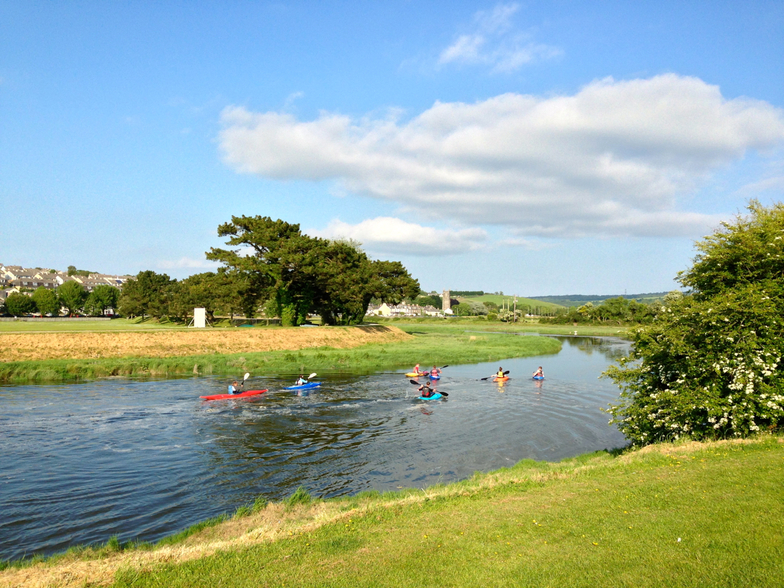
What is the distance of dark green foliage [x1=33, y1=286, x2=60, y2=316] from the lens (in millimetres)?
96938

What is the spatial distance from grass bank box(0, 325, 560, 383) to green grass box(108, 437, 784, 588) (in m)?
29.7

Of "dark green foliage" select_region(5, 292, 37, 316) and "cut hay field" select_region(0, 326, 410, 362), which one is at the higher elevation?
"dark green foliage" select_region(5, 292, 37, 316)

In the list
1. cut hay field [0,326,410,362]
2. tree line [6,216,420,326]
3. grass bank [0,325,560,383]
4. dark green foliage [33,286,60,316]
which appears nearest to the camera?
grass bank [0,325,560,383]

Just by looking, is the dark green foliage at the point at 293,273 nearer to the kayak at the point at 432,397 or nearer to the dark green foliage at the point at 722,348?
the kayak at the point at 432,397

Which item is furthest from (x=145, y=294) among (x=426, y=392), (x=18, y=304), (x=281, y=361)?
(x=426, y=392)

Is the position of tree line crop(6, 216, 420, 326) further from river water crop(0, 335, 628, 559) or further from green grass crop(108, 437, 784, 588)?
green grass crop(108, 437, 784, 588)

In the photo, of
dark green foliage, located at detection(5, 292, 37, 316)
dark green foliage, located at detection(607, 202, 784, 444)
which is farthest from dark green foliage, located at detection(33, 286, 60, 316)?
dark green foliage, located at detection(607, 202, 784, 444)

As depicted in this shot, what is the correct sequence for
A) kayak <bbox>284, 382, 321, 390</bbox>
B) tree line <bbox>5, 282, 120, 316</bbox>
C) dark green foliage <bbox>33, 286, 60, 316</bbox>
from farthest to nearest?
dark green foliage <bbox>33, 286, 60, 316</bbox>
tree line <bbox>5, 282, 120, 316</bbox>
kayak <bbox>284, 382, 321, 390</bbox>

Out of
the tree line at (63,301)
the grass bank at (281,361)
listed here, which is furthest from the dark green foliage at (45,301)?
the grass bank at (281,361)

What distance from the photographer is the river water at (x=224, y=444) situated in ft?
42.5

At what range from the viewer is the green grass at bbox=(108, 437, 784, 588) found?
6945 mm

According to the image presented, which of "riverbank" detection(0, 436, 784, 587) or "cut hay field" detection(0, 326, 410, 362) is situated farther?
"cut hay field" detection(0, 326, 410, 362)

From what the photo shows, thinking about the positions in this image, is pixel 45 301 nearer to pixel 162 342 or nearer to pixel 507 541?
pixel 162 342

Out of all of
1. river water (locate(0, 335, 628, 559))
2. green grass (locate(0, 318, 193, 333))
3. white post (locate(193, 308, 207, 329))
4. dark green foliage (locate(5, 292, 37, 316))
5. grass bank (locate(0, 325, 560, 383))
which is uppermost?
dark green foliage (locate(5, 292, 37, 316))
